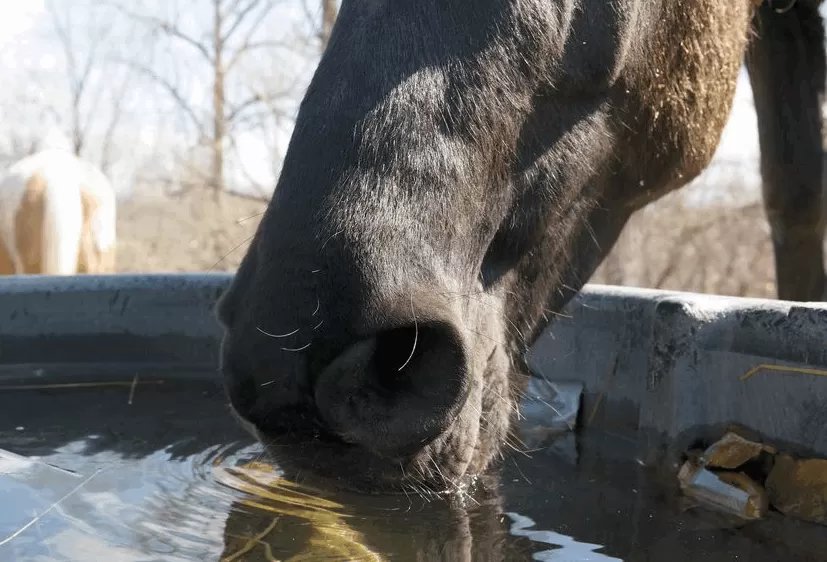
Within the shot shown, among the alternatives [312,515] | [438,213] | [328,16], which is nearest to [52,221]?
[328,16]

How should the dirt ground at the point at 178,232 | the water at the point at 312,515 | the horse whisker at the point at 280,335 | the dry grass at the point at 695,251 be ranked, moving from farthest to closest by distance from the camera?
the dirt ground at the point at 178,232
the dry grass at the point at 695,251
the water at the point at 312,515
the horse whisker at the point at 280,335

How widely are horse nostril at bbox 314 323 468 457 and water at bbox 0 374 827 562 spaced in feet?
1.29

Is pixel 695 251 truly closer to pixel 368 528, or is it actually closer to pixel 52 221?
pixel 52 221

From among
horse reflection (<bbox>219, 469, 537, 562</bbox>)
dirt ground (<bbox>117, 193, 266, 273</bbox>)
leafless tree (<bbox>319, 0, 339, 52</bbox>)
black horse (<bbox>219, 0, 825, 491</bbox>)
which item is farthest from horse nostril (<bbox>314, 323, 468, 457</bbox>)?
dirt ground (<bbox>117, 193, 266, 273</bbox>)

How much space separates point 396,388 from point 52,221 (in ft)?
21.2

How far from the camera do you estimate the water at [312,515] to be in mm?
1660

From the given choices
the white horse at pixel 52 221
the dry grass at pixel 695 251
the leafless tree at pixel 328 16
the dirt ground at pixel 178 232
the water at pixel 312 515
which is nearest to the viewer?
the water at pixel 312 515

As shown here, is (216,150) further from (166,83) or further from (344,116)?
(344,116)

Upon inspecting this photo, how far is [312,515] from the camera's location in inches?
75.5

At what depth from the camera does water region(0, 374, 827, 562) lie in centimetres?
166

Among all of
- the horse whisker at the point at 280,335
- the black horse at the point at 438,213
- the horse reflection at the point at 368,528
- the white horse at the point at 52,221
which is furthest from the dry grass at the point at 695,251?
the horse whisker at the point at 280,335

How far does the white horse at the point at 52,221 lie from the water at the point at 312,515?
16.1 ft

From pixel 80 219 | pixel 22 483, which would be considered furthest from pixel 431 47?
pixel 80 219

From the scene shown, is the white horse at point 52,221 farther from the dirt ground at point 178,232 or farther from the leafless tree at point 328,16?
the dirt ground at point 178,232
